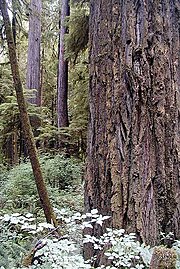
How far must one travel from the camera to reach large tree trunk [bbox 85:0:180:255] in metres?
3.03

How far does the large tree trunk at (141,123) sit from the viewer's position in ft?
9.94

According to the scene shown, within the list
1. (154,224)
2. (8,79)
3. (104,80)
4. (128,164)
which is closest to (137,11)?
(104,80)

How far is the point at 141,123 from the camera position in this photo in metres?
3.05

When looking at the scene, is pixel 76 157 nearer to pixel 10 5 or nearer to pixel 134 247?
pixel 10 5

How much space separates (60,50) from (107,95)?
9.81 metres

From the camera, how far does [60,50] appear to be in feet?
41.7

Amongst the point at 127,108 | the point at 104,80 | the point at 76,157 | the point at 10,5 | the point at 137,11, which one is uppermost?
the point at 10,5

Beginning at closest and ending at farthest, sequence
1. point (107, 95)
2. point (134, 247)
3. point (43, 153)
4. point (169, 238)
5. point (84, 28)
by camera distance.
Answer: point (134, 247)
point (169, 238)
point (107, 95)
point (84, 28)
point (43, 153)

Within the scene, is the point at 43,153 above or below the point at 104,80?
below

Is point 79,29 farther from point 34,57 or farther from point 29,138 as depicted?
point 34,57

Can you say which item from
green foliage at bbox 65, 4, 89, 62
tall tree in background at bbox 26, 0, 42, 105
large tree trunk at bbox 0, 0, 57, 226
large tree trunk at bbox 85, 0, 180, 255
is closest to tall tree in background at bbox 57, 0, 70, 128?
tall tree in background at bbox 26, 0, 42, 105

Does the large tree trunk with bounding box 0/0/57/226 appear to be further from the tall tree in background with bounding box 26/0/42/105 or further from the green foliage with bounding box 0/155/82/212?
the tall tree in background with bounding box 26/0/42/105

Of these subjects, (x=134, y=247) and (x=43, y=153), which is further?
(x=43, y=153)

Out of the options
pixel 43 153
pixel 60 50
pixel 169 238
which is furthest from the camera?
pixel 60 50
